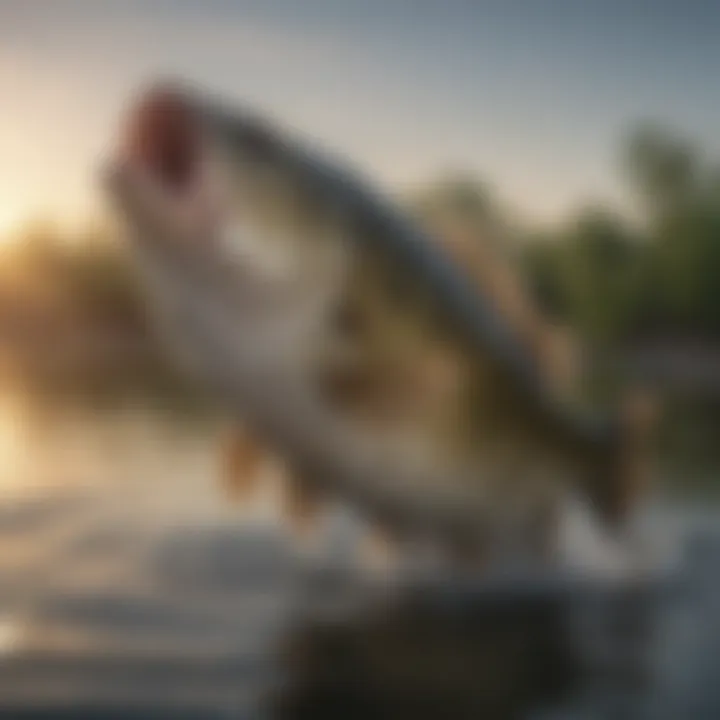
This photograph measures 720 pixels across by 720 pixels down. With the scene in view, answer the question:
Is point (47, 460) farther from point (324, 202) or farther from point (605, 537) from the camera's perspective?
point (605, 537)

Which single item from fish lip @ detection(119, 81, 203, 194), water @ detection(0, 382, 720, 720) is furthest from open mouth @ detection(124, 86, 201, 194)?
water @ detection(0, 382, 720, 720)

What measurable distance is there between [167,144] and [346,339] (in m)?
0.19

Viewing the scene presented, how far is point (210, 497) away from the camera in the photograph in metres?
0.94

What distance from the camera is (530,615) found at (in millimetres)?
938

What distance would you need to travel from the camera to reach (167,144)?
89cm

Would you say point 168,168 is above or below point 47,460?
above

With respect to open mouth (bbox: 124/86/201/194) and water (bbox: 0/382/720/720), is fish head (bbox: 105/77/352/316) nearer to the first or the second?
open mouth (bbox: 124/86/201/194)

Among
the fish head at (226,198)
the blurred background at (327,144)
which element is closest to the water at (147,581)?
the blurred background at (327,144)

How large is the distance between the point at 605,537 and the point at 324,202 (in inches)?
13.0

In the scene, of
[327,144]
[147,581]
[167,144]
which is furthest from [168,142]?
[147,581]

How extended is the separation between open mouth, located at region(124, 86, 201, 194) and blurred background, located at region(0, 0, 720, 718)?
0.06m

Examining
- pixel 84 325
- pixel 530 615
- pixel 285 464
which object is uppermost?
pixel 84 325

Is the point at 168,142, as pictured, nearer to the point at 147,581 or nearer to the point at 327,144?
the point at 327,144

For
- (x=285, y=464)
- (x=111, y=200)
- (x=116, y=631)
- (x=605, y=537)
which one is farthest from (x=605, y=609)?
(x=111, y=200)
